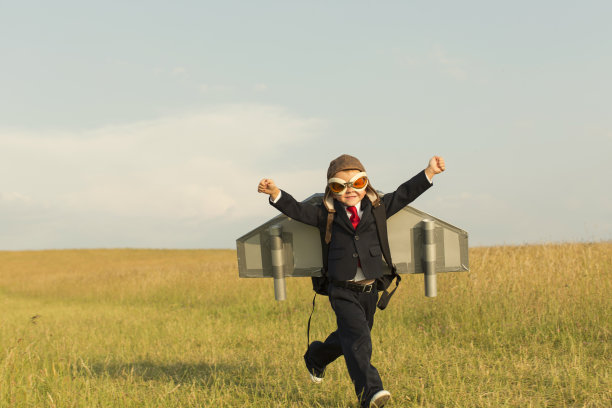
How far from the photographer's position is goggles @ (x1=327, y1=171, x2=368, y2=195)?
13.8 feet

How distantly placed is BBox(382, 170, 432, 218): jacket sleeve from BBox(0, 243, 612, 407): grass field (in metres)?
1.67

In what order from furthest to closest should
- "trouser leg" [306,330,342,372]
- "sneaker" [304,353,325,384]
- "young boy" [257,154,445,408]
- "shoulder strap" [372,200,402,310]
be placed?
"sneaker" [304,353,325,384], "trouser leg" [306,330,342,372], "shoulder strap" [372,200,402,310], "young boy" [257,154,445,408]

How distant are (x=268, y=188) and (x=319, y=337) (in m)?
4.08

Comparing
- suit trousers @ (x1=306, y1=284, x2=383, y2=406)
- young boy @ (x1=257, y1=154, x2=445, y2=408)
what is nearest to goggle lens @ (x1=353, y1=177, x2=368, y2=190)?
young boy @ (x1=257, y1=154, x2=445, y2=408)

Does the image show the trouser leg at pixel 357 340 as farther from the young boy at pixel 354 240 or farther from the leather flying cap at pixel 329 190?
the leather flying cap at pixel 329 190

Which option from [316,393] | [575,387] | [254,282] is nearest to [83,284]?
[254,282]

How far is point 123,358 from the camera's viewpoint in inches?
288

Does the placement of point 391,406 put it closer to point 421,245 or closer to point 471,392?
point 471,392

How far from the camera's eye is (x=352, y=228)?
4.32 m

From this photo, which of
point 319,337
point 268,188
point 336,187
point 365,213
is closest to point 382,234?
point 365,213

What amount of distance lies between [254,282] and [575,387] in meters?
9.44

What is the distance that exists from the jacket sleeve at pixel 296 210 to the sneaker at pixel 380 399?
4.87 feet

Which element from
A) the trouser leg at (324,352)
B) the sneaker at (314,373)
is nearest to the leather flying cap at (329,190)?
the trouser leg at (324,352)

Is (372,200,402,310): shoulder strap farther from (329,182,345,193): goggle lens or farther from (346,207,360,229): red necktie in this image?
(329,182,345,193): goggle lens
